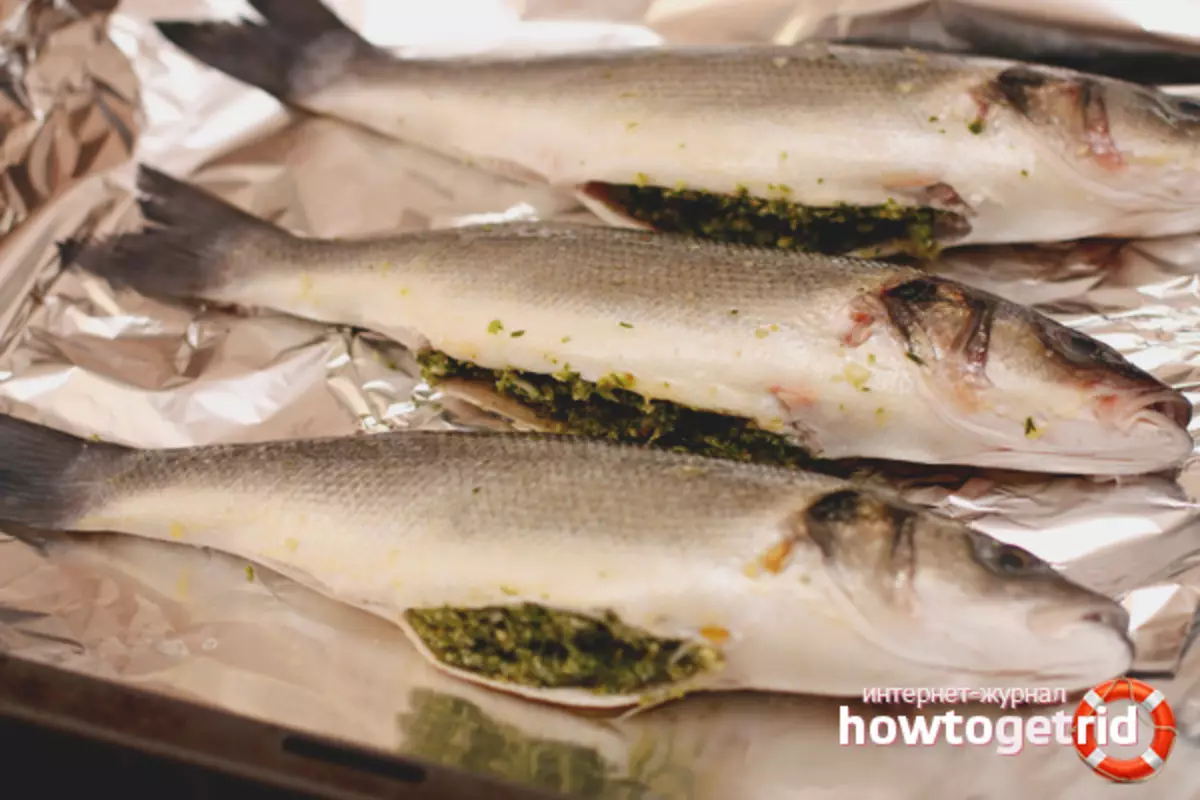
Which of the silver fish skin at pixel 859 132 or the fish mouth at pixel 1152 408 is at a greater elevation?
the silver fish skin at pixel 859 132

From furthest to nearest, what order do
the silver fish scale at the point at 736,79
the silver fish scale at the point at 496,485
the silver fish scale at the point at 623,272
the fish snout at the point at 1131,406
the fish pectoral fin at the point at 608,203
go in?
the fish pectoral fin at the point at 608,203, the silver fish scale at the point at 736,79, the silver fish scale at the point at 623,272, the fish snout at the point at 1131,406, the silver fish scale at the point at 496,485

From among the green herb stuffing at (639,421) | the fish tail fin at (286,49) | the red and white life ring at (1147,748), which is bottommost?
the red and white life ring at (1147,748)

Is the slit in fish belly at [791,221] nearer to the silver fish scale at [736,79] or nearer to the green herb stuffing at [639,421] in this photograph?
the silver fish scale at [736,79]

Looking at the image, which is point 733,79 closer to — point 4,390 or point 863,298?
point 863,298

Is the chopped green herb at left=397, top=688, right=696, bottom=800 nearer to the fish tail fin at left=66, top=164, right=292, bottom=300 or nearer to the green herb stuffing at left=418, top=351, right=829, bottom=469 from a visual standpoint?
the green herb stuffing at left=418, top=351, right=829, bottom=469

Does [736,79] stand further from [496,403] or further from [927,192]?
[496,403]

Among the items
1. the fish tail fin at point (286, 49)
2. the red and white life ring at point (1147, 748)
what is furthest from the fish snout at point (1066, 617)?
the fish tail fin at point (286, 49)

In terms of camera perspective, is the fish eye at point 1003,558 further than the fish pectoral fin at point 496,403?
No

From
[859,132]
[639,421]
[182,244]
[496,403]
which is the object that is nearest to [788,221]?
[859,132]
